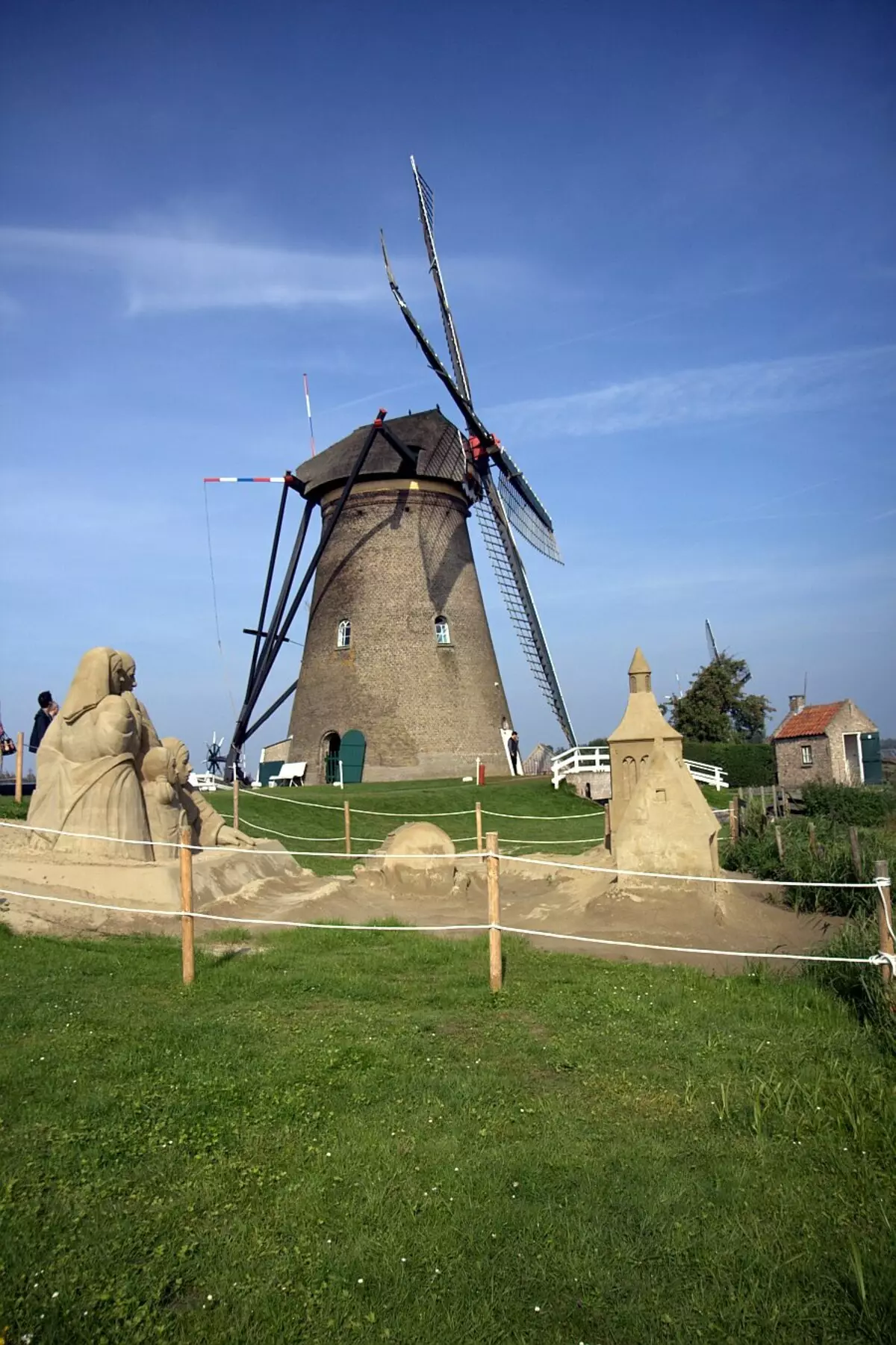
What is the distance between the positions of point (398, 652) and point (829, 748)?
15225mm

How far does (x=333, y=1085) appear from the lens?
5352 millimetres

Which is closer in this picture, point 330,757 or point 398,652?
point 398,652

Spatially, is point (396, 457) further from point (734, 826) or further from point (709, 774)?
point (734, 826)

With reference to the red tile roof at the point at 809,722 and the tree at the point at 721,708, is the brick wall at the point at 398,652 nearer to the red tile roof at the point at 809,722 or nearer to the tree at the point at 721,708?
the red tile roof at the point at 809,722

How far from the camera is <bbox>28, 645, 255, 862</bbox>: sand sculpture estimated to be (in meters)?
11.3

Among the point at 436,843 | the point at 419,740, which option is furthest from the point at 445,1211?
the point at 419,740

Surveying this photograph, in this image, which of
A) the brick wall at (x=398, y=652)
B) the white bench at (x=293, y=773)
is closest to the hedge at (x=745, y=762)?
the brick wall at (x=398, y=652)

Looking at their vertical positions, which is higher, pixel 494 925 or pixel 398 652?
pixel 398 652

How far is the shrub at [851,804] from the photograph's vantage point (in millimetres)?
23769

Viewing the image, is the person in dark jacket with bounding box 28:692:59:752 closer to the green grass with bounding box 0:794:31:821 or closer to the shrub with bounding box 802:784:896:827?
the green grass with bounding box 0:794:31:821

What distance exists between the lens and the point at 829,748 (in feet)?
108

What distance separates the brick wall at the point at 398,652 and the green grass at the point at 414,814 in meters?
1.83

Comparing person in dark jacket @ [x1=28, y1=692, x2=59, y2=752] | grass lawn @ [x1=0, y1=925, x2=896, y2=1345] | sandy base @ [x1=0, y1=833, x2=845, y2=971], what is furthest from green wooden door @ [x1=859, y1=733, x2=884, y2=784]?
grass lawn @ [x1=0, y1=925, x2=896, y2=1345]

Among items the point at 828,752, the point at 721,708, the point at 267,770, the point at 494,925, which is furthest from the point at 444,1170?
the point at 721,708
